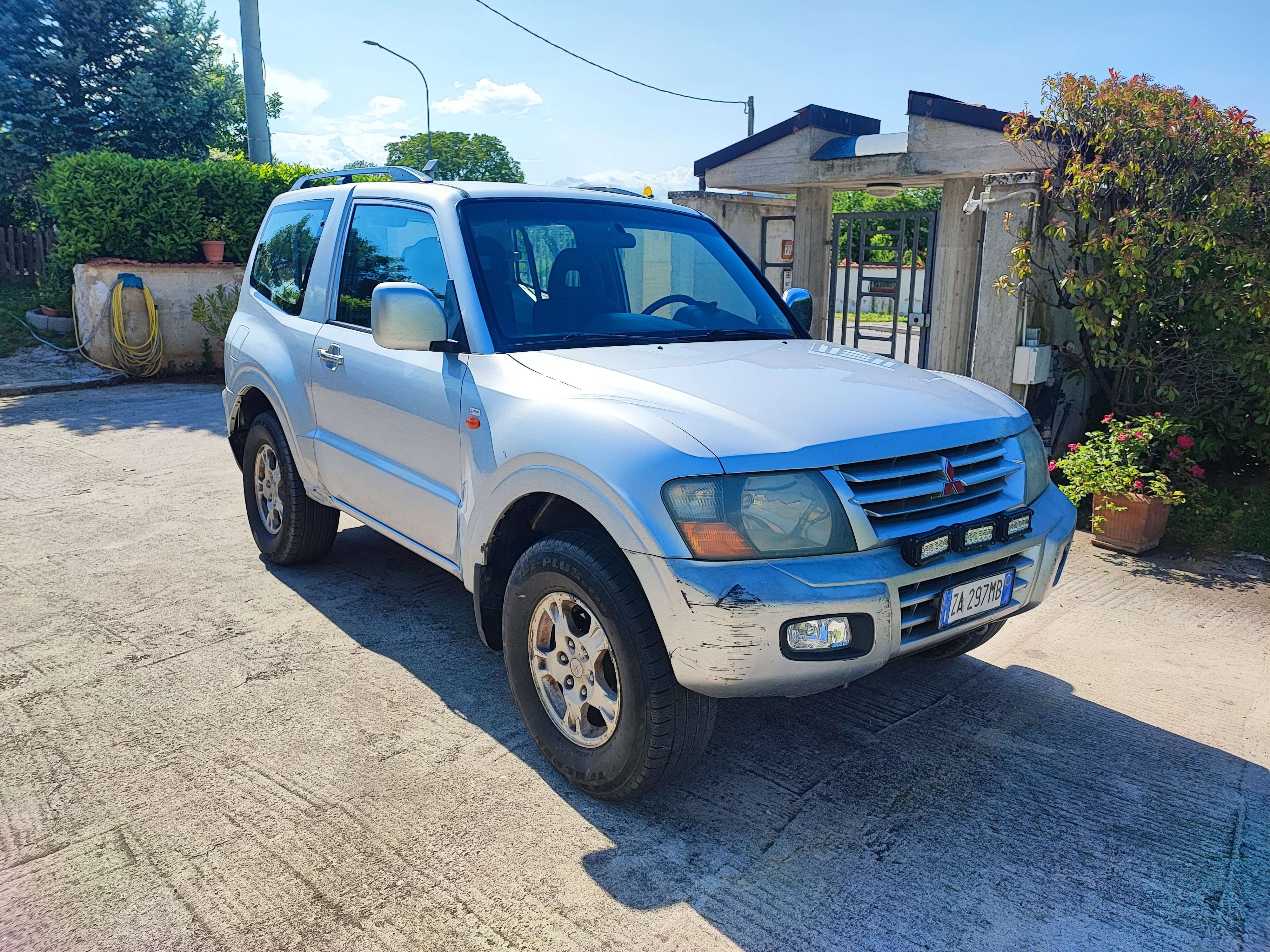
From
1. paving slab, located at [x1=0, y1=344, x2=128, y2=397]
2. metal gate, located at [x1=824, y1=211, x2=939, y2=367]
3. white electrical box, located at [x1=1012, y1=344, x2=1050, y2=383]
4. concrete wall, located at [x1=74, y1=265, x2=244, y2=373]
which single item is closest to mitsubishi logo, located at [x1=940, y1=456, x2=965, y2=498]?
white electrical box, located at [x1=1012, y1=344, x2=1050, y2=383]

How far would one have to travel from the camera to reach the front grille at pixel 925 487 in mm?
2797

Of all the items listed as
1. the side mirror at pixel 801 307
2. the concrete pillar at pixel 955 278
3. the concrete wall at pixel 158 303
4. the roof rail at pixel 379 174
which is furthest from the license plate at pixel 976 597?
the concrete wall at pixel 158 303

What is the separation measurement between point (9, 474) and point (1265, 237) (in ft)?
30.5

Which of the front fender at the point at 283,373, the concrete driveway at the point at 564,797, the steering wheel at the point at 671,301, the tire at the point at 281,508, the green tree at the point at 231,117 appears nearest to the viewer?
the concrete driveway at the point at 564,797

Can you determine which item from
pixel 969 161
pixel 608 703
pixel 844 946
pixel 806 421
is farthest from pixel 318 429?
pixel 969 161

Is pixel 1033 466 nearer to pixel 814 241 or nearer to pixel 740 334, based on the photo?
pixel 740 334

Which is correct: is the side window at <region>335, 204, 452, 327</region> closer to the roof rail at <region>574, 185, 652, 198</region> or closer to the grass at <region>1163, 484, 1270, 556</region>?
the roof rail at <region>574, 185, 652, 198</region>

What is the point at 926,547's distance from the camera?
2801 millimetres

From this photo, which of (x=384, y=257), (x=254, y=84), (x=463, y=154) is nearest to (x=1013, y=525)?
(x=384, y=257)

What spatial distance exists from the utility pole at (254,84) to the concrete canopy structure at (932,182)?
308 inches

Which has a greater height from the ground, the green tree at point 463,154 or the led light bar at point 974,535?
the green tree at point 463,154

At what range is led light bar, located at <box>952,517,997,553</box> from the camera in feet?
9.52

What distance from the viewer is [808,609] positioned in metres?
2.61

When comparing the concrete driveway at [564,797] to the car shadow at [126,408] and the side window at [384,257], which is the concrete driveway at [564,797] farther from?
the car shadow at [126,408]
